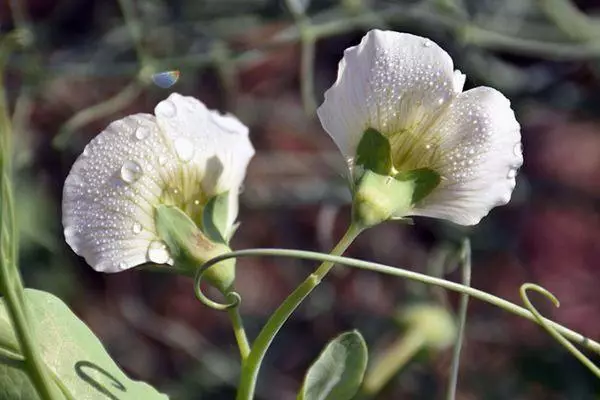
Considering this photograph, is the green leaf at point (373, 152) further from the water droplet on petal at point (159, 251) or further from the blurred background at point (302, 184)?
the blurred background at point (302, 184)

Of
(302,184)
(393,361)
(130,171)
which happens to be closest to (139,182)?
(130,171)

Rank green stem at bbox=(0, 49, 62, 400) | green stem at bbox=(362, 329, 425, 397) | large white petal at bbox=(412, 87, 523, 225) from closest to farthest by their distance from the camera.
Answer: green stem at bbox=(0, 49, 62, 400), large white petal at bbox=(412, 87, 523, 225), green stem at bbox=(362, 329, 425, 397)

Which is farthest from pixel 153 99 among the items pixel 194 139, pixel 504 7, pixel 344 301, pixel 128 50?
pixel 194 139

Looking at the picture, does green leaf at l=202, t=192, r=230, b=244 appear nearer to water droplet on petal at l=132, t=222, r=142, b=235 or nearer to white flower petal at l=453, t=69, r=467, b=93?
water droplet on petal at l=132, t=222, r=142, b=235

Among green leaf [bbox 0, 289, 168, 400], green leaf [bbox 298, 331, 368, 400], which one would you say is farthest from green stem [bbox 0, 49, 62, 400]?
green leaf [bbox 298, 331, 368, 400]

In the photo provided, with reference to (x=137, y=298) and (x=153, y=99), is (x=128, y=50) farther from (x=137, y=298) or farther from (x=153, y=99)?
(x=137, y=298)

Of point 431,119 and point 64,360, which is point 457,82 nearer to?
point 431,119
